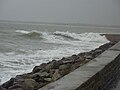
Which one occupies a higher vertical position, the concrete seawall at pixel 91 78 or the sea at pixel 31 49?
the concrete seawall at pixel 91 78

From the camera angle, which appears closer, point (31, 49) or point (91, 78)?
point (91, 78)

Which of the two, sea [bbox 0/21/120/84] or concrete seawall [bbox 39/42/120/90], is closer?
concrete seawall [bbox 39/42/120/90]

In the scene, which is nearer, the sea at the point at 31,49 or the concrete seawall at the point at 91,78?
the concrete seawall at the point at 91,78

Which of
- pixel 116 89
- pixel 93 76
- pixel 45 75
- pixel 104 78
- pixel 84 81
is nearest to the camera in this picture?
pixel 84 81

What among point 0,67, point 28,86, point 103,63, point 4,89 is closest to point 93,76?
point 103,63

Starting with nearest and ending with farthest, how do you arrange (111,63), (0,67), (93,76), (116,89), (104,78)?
(93,76) → (104,78) → (116,89) → (111,63) → (0,67)

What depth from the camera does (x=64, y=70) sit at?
270 inches

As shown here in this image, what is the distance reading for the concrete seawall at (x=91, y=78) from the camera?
4.00 m

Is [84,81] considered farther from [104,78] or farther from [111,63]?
[111,63]

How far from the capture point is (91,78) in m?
4.34

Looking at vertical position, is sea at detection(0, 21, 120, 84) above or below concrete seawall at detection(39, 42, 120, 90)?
below

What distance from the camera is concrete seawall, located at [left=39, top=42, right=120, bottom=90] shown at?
4.00 metres

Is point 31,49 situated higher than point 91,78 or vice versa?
point 91,78

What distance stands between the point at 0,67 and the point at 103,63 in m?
6.17
